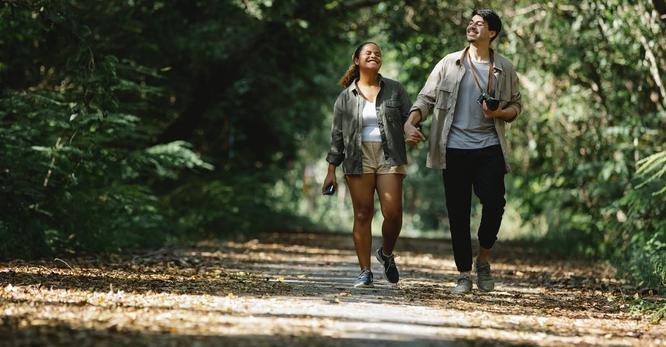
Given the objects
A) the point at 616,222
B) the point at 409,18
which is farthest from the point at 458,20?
the point at 616,222

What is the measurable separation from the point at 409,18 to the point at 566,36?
4.03 m

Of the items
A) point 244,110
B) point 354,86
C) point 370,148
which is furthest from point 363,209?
point 244,110

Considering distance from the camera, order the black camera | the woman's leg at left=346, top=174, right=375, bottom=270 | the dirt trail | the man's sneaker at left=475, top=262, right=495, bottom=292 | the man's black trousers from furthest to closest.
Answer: the man's sneaker at left=475, top=262, right=495, bottom=292
the woman's leg at left=346, top=174, right=375, bottom=270
the man's black trousers
the black camera
the dirt trail

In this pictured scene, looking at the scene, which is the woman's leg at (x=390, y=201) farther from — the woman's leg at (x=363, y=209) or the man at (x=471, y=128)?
the man at (x=471, y=128)

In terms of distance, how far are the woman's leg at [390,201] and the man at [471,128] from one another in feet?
1.15

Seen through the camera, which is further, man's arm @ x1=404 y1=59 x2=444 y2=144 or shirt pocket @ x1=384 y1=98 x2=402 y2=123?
shirt pocket @ x1=384 y1=98 x2=402 y2=123

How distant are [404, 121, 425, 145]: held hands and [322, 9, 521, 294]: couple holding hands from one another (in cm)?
1

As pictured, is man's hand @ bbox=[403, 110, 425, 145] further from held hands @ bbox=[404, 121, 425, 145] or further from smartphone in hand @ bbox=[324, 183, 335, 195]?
smartphone in hand @ bbox=[324, 183, 335, 195]

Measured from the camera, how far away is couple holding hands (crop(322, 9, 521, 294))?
7676mm

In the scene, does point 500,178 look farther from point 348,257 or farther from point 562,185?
point 562,185

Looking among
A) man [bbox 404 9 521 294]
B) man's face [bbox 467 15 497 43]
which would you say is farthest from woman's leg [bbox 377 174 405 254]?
man's face [bbox 467 15 497 43]

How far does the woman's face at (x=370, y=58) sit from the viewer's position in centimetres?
790

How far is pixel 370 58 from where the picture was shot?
7.91 metres

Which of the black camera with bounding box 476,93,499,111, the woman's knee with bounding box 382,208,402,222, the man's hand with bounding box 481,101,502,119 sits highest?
the black camera with bounding box 476,93,499,111
